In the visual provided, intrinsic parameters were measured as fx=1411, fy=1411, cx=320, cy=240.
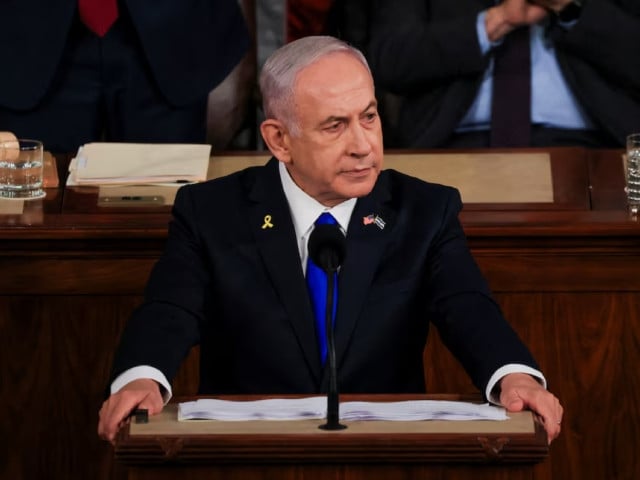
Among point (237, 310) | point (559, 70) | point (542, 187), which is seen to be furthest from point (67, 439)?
point (559, 70)

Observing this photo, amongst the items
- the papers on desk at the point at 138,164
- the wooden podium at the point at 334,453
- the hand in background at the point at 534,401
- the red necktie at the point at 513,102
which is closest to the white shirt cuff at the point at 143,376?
the wooden podium at the point at 334,453

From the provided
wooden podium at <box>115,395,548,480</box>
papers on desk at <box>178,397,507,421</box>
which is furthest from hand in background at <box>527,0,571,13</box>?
wooden podium at <box>115,395,548,480</box>

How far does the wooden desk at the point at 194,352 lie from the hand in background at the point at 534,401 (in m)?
0.77

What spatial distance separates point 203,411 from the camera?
5.91ft

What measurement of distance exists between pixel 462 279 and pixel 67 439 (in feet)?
2.99

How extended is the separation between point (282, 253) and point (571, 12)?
1740 mm

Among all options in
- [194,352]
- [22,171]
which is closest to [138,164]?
[22,171]

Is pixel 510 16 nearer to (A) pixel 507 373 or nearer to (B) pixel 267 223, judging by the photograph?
(B) pixel 267 223

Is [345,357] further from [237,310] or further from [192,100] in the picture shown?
[192,100]

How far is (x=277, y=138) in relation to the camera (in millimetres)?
2209

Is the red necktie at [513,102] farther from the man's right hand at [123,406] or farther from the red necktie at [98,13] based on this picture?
the man's right hand at [123,406]

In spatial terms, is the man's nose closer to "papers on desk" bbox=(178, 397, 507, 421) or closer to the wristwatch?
"papers on desk" bbox=(178, 397, 507, 421)

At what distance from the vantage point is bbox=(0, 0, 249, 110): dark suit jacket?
11.3ft

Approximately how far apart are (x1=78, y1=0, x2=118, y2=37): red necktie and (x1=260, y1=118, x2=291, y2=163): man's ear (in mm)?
1344
